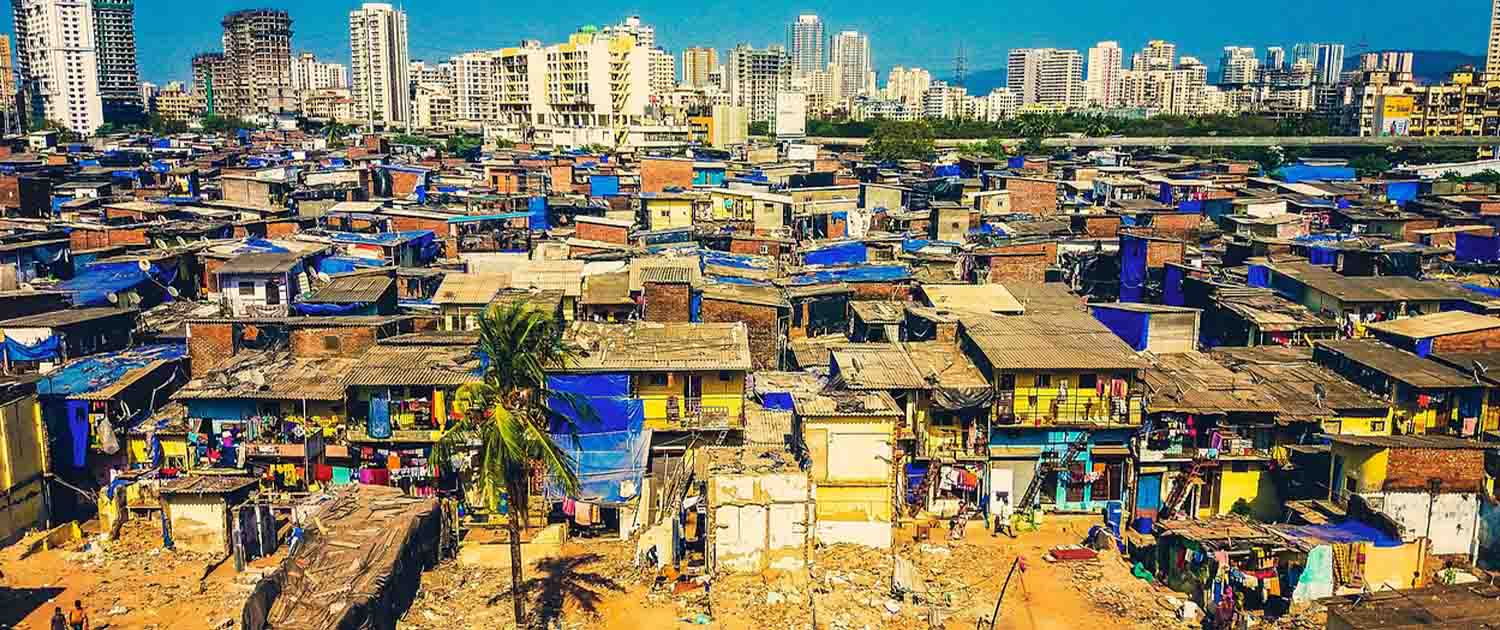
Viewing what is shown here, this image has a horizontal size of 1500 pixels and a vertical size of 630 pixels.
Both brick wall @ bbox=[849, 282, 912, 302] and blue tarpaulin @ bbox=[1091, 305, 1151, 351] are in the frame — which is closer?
blue tarpaulin @ bbox=[1091, 305, 1151, 351]

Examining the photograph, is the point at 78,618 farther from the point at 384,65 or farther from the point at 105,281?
the point at 384,65

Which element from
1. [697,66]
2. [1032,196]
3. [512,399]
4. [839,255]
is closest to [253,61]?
[697,66]

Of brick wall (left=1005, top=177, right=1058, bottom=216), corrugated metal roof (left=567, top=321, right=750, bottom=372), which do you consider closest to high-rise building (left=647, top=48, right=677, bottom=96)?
brick wall (left=1005, top=177, right=1058, bottom=216)

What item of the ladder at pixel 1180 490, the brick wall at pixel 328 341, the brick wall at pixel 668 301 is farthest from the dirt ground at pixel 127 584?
the ladder at pixel 1180 490

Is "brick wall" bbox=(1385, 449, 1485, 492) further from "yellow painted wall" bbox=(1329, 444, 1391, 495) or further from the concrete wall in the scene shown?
the concrete wall

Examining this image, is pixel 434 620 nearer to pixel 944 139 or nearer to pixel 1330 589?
pixel 1330 589

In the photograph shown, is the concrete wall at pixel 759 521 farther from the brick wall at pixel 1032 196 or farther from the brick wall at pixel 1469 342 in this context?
the brick wall at pixel 1032 196
